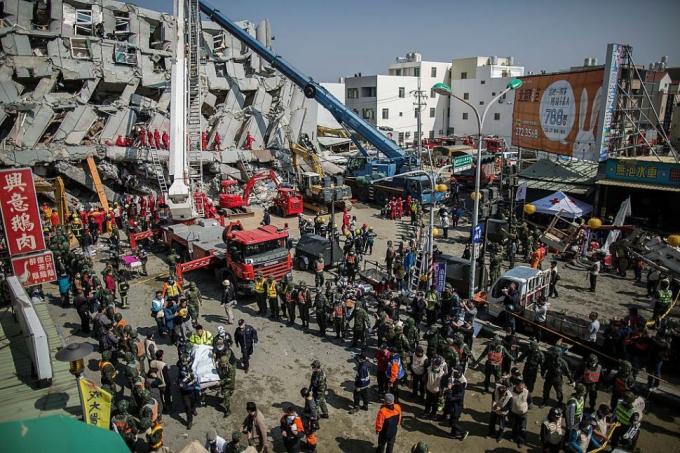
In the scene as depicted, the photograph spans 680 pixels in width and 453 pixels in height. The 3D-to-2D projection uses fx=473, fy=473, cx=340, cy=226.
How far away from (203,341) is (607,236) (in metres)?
19.5

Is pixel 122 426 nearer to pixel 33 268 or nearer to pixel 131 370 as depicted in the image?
pixel 131 370

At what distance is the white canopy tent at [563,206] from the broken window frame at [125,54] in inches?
1180

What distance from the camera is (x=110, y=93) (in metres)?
36.6

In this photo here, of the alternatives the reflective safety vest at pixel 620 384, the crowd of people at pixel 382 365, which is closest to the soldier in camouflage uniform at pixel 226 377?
the crowd of people at pixel 382 365

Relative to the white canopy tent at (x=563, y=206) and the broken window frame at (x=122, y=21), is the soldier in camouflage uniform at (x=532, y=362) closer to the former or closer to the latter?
the white canopy tent at (x=563, y=206)

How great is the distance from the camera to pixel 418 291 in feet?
54.9

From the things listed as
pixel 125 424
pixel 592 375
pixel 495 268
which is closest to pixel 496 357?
pixel 592 375

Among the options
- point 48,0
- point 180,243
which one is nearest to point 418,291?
point 180,243

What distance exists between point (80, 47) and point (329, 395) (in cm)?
3255

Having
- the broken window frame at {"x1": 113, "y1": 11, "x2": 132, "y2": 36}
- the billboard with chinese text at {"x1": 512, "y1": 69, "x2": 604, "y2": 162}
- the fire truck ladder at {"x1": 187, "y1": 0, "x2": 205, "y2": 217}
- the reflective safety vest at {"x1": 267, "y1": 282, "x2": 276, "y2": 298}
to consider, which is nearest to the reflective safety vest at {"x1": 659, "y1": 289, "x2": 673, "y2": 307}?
the reflective safety vest at {"x1": 267, "y1": 282, "x2": 276, "y2": 298}

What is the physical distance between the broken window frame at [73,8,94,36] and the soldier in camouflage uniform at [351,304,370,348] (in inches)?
1285

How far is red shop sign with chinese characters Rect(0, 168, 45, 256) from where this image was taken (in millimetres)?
13727

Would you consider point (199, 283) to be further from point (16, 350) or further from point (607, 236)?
point (607, 236)

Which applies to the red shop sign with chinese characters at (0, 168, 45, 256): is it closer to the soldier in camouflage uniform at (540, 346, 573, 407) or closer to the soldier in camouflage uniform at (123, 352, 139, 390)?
the soldier in camouflage uniform at (123, 352, 139, 390)
